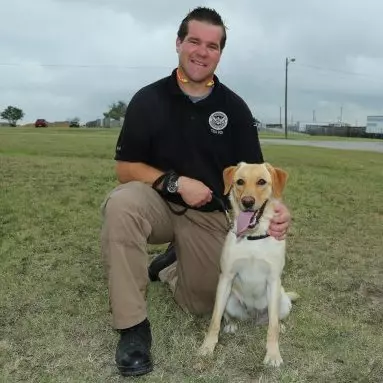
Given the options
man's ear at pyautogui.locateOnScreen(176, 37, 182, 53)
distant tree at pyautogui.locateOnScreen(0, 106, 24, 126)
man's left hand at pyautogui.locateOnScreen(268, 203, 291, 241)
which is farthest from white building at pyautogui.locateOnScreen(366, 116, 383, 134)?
man's left hand at pyautogui.locateOnScreen(268, 203, 291, 241)

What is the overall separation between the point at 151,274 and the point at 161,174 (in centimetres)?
134

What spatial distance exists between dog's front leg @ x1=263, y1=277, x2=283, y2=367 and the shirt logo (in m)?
1.11

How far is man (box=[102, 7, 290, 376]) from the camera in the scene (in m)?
3.76

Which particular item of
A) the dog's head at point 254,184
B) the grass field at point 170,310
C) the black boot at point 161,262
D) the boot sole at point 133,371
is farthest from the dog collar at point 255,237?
the black boot at point 161,262

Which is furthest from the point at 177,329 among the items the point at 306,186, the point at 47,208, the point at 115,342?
the point at 306,186

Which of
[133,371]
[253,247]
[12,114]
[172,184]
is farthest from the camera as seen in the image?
[12,114]

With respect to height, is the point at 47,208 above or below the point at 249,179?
below

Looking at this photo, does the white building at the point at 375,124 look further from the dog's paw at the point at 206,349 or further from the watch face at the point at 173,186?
the dog's paw at the point at 206,349

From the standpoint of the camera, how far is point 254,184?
3.59m

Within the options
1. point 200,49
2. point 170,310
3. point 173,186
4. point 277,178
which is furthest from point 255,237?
point 200,49

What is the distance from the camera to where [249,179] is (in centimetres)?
360

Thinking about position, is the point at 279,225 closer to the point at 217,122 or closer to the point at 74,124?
the point at 217,122

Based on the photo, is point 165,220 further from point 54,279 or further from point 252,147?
point 54,279

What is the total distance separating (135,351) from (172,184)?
109 centimetres
